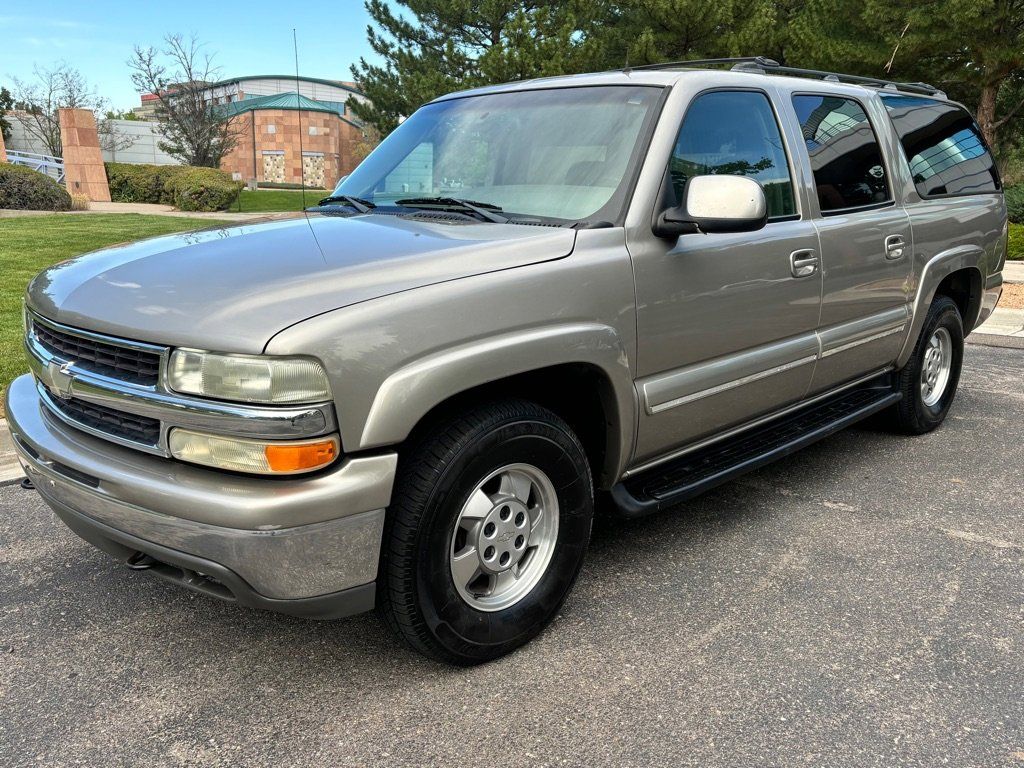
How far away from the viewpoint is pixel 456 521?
2564 mm

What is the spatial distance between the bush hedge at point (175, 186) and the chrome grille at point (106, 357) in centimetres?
2208

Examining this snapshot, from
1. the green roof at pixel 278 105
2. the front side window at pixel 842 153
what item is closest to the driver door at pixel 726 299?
the front side window at pixel 842 153

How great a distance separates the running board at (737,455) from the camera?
3.22 metres

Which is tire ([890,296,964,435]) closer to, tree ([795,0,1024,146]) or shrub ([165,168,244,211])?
tree ([795,0,1024,146])

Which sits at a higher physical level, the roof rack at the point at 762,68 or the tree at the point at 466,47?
the tree at the point at 466,47

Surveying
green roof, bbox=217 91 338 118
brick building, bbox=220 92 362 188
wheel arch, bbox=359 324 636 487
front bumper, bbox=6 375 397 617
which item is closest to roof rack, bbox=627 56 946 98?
wheel arch, bbox=359 324 636 487

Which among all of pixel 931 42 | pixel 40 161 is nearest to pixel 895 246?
pixel 931 42

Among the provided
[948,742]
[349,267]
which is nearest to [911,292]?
[948,742]

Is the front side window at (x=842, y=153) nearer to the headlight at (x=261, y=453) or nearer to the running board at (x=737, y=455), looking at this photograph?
the running board at (x=737, y=455)

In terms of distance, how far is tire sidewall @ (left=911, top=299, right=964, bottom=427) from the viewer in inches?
194

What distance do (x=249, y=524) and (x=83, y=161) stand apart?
2837 cm

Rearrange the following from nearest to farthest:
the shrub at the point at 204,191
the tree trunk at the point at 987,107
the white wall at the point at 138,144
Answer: the tree trunk at the point at 987,107, the shrub at the point at 204,191, the white wall at the point at 138,144

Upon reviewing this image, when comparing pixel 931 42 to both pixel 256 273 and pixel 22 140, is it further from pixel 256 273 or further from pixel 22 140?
pixel 22 140

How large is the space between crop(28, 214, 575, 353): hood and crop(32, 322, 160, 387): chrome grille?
58mm
